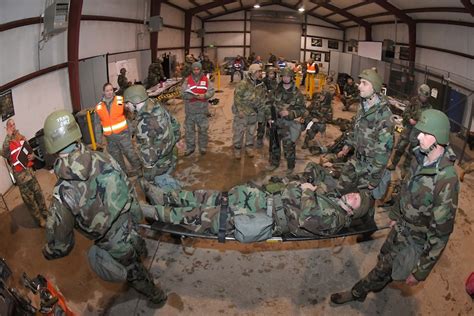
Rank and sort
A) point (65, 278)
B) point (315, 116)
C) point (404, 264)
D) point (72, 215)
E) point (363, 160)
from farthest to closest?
point (315, 116) → point (363, 160) → point (65, 278) → point (404, 264) → point (72, 215)

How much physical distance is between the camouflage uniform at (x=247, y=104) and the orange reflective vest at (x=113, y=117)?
2175 millimetres

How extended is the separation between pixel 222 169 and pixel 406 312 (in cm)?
376

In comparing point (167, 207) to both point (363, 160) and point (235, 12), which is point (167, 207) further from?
point (235, 12)

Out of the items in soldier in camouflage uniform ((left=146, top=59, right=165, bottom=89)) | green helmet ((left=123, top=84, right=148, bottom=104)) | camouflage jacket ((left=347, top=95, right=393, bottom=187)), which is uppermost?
soldier in camouflage uniform ((left=146, top=59, right=165, bottom=89))

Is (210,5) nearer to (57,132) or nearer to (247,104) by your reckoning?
(247,104)

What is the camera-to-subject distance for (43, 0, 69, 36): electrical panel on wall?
18.4 ft

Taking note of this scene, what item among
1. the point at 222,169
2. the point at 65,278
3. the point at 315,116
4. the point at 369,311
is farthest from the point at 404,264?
the point at 315,116

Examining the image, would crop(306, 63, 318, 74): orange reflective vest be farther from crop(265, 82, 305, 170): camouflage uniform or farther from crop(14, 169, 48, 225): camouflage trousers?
crop(14, 169, 48, 225): camouflage trousers

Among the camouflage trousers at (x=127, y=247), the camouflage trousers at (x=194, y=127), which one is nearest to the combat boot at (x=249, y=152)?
the camouflage trousers at (x=194, y=127)

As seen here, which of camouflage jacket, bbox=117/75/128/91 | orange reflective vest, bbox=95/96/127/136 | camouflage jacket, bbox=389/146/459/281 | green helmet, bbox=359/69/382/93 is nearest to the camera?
camouflage jacket, bbox=389/146/459/281

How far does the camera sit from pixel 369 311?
3.04m

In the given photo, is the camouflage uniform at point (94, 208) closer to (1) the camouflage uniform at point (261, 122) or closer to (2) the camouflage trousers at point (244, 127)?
(2) the camouflage trousers at point (244, 127)

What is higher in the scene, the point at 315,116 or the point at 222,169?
the point at 315,116

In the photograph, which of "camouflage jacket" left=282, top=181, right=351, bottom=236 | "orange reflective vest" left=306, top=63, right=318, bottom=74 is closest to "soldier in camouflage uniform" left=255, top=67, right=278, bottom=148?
"camouflage jacket" left=282, top=181, right=351, bottom=236
